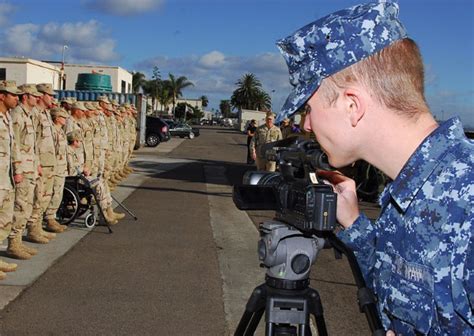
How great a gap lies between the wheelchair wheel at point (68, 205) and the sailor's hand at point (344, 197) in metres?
7.71

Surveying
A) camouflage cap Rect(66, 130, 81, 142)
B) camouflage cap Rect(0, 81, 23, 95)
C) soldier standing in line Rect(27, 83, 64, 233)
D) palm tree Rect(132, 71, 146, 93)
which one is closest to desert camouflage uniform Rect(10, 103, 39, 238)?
soldier standing in line Rect(27, 83, 64, 233)

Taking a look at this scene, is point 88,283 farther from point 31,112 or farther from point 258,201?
point 258,201

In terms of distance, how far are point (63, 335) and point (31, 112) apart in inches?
159

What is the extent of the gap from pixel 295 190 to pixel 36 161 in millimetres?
6417

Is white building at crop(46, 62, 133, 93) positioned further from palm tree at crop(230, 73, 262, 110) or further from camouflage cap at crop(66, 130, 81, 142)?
palm tree at crop(230, 73, 262, 110)

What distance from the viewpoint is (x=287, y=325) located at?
2.12 meters

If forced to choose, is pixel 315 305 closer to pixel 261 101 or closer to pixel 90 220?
pixel 90 220

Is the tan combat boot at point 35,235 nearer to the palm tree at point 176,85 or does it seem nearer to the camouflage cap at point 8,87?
the camouflage cap at point 8,87

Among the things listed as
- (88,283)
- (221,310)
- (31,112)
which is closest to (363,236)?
(221,310)

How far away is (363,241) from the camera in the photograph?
5.09 ft

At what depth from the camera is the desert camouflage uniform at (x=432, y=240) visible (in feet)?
3.59

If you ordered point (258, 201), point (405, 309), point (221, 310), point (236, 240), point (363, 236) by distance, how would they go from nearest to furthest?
1. point (405, 309)
2. point (363, 236)
3. point (258, 201)
4. point (221, 310)
5. point (236, 240)

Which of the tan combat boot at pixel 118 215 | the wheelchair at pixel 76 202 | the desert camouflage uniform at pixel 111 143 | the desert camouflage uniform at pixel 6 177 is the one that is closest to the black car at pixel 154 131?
the desert camouflage uniform at pixel 111 143

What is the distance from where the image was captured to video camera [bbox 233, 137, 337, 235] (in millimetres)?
1497
